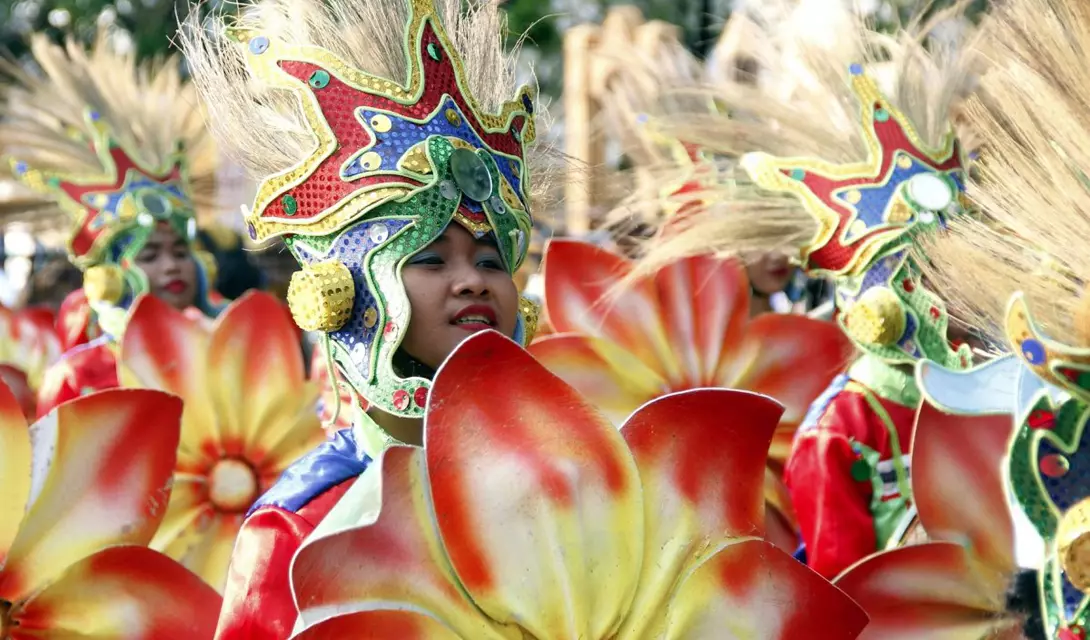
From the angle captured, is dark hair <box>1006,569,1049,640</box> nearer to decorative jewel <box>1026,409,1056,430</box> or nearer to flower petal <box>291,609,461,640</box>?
decorative jewel <box>1026,409,1056,430</box>

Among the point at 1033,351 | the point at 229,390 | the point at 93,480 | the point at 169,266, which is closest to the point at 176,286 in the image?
the point at 169,266

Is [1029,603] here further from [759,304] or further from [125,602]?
[759,304]

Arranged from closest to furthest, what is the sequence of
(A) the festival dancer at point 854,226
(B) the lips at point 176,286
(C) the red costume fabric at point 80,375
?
(A) the festival dancer at point 854,226
(C) the red costume fabric at point 80,375
(B) the lips at point 176,286

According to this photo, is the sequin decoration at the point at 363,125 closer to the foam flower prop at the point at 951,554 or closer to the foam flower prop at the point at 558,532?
the foam flower prop at the point at 558,532

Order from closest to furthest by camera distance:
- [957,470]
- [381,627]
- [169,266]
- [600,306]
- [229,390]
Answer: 1. [381,627]
2. [957,470]
3. [600,306]
4. [229,390]
5. [169,266]

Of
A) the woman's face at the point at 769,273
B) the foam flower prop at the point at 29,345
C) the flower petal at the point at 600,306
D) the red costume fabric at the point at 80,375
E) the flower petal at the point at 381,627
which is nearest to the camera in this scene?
the flower petal at the point at 381,627

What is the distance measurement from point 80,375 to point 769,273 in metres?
2.34

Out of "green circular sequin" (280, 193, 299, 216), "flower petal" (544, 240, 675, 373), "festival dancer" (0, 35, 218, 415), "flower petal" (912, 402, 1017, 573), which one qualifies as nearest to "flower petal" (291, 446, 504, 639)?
"green circular sequin" (280, 193, 299, 216)

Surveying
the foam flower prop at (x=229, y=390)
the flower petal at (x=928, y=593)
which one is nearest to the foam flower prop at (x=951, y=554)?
the flower petal at (x=928, y=593)

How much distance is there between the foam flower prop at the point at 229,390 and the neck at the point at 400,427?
183 cm

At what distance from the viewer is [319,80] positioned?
2.41 m

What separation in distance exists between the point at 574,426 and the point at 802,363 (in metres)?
2.60

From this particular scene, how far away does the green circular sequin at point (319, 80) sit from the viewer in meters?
2.41

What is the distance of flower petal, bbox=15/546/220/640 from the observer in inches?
99.7
